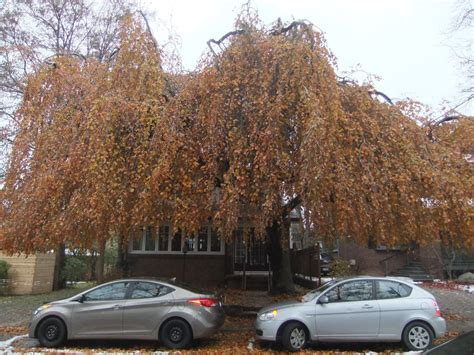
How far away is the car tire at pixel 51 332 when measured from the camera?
9.59 metres

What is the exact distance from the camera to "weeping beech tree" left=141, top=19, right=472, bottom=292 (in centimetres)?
970

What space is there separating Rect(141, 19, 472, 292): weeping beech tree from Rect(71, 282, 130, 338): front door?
Answer: 215 cm

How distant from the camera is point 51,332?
963cm

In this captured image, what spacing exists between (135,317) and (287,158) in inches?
188

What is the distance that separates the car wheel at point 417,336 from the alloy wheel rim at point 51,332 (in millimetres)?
7343

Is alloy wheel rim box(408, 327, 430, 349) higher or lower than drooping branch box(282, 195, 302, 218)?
lower

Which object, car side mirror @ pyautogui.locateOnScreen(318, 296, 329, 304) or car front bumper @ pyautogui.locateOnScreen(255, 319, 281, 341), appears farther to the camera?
car side mirror @ pyautogui.locateOnScreen(318, 296, 329, 304)

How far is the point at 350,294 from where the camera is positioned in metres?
9.33

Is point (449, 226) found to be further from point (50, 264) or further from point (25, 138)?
point (50, 264)

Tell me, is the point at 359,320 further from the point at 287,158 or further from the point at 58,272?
the point at 58,272

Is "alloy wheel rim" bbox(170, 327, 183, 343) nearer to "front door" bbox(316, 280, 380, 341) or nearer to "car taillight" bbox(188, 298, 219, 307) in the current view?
"car taillight" bbox(188, 298, 219, 307)

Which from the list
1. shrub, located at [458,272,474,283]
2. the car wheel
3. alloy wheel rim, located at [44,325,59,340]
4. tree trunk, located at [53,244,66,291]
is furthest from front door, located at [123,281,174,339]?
shrub, located at [458,272,474,283]

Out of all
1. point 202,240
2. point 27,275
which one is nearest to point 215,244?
point 202,240

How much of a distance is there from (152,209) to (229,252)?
1098cm
